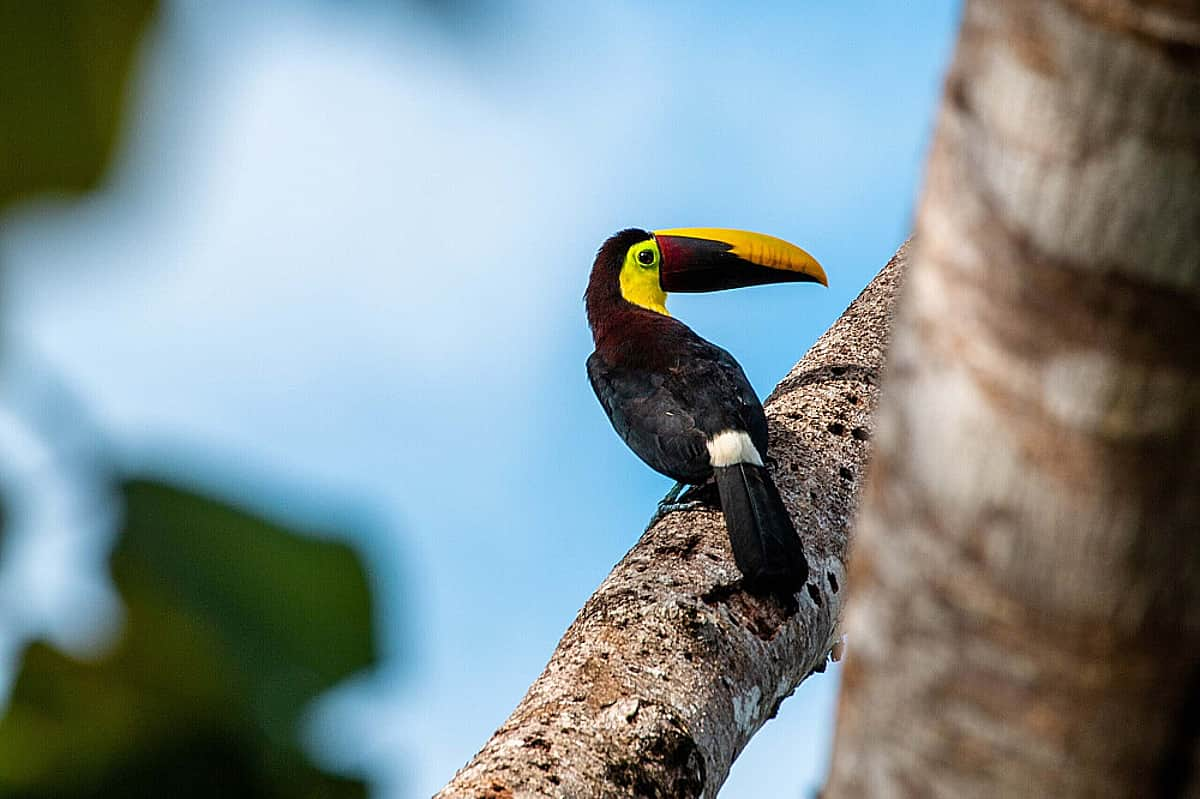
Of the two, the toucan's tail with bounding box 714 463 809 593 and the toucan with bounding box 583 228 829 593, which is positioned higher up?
the toucan with bounding box 583 228 829 593

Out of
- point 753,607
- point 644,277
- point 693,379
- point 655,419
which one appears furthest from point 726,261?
point 753,607

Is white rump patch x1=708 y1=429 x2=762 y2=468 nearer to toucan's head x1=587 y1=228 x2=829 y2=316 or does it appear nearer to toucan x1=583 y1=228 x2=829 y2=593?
toucan x1=583 y1=228 x2=829 y2=593

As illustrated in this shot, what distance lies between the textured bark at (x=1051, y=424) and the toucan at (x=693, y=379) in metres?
1.87

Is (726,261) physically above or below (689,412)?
above

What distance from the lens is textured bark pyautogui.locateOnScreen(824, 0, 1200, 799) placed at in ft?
3.20

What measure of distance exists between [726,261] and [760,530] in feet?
12.1

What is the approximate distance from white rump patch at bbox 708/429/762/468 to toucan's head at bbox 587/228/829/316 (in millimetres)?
2426

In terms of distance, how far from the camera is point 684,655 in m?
2.62

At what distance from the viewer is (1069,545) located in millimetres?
1030

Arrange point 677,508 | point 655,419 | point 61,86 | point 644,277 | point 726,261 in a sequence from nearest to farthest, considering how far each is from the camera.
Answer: point 61,86 < point 677,508 < point 655,419 < point 644,277 < point 726,261

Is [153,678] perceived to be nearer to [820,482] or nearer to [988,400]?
[988,400]

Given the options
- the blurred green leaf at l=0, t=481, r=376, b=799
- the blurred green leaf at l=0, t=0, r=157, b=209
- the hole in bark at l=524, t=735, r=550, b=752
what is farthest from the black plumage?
the blurred green leaf at l=0, t=0, r=157, b=209

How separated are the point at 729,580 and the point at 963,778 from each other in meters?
1.89

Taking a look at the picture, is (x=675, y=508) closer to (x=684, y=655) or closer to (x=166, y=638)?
(x=684, y=655)
